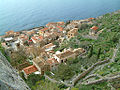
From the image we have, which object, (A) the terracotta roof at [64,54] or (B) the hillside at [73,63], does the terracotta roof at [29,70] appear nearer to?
(B) the hillside at [73,63]

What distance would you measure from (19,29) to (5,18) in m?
14.1

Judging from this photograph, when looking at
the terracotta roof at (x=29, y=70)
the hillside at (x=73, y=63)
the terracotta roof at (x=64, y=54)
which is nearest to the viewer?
the hillside at (x=73, y=63)

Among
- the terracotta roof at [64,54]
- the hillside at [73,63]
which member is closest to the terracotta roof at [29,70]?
the hillside at [73,63]

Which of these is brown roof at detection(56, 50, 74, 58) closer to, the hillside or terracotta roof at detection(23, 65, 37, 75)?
the hillside

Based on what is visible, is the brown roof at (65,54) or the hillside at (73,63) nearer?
the hillside at (73,63)

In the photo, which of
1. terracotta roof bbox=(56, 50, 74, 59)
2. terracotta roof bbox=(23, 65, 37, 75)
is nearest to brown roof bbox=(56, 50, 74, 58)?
terracotta roof bbox=(56, 50, 74, 59)

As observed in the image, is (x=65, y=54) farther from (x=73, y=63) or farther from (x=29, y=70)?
(x=29, y=70)

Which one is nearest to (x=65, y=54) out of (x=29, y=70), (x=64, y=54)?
(x=64, y=54)

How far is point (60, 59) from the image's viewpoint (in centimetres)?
2712

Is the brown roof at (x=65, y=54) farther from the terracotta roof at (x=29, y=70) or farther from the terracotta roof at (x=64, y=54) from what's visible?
the terracotta roof at (x=29, y=70)

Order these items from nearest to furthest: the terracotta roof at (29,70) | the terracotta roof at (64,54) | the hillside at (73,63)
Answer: the hillside at (73,63)
the terracotta roof at (29,70)
the terracotta roof at (64,54)

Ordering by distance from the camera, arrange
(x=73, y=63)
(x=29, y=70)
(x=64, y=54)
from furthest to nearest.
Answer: (x=64, y=54), (x=73, y=63), (x=29, y=70)

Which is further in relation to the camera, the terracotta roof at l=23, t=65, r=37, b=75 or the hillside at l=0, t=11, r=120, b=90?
the terracotta roof at l=23, t=65, r=37, b=75

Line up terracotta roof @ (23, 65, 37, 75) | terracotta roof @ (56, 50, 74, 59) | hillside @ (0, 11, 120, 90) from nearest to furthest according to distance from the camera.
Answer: hillside @ (0, 11, 120, 90)
terracotta roof @ (23, 65, 37, 75)
terracotta roof @ (56, 50, 74, 59)
